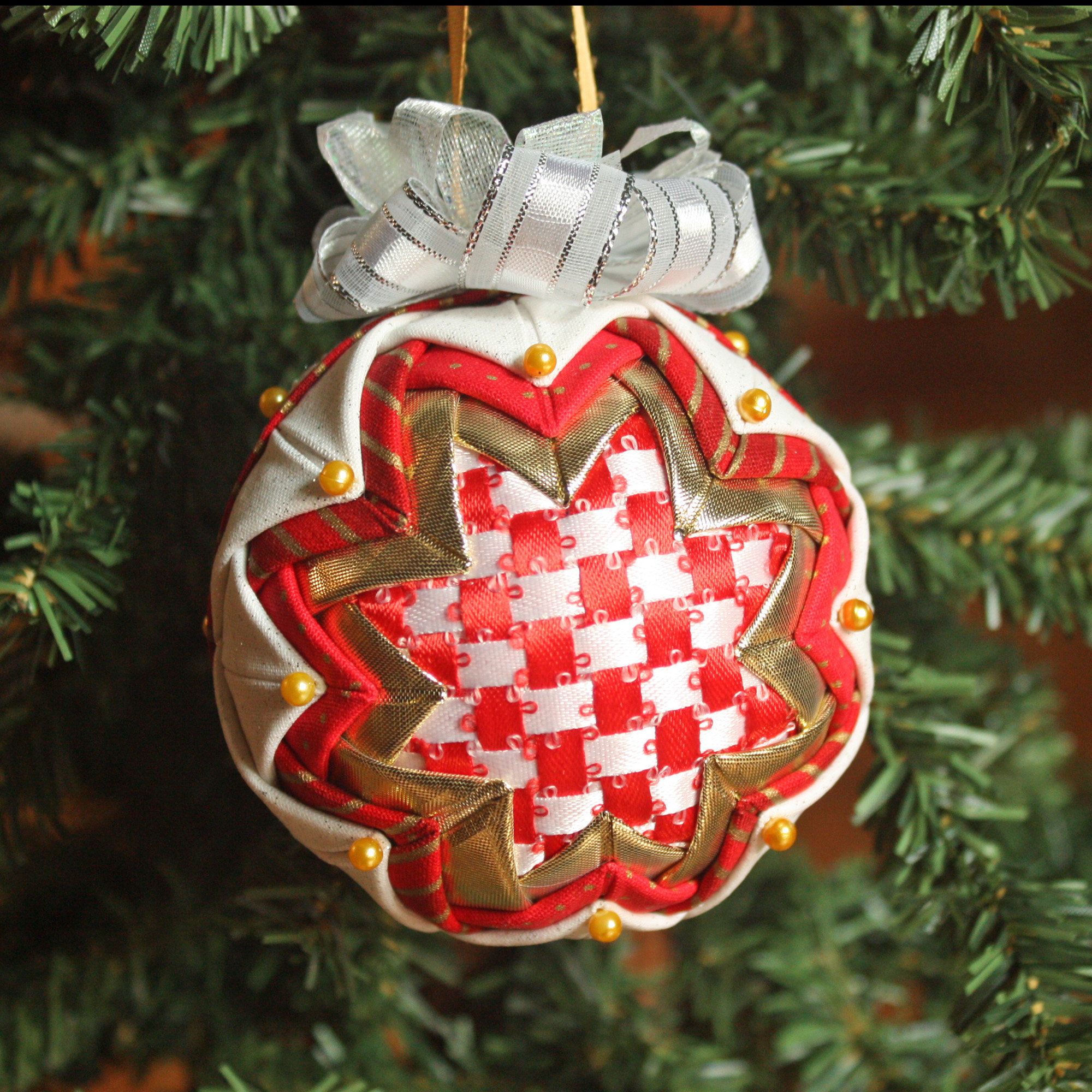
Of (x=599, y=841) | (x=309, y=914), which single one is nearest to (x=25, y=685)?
(x=309, y=914)

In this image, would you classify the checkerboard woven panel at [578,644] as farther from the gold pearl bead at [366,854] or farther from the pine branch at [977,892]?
the pine branch at [977,892]

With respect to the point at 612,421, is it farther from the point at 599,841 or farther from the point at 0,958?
the point at 0,958

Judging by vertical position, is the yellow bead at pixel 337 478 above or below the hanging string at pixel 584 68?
below

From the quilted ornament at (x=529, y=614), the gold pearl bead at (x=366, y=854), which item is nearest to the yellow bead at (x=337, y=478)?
the quilted ornament at (x=529, y=614)

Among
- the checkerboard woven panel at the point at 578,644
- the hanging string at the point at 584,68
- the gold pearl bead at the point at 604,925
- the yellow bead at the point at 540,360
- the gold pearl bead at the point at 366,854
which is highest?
the hanging string at the point at 584,68

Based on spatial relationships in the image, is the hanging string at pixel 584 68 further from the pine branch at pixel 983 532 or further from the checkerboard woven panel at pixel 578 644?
the pine branch at pixel 983 532

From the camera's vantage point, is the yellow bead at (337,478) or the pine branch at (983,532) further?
the pine branch at (983,532)

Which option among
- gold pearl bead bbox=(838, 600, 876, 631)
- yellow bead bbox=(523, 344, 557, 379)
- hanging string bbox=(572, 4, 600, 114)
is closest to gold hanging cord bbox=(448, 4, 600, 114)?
hanging string bbox=(572, 4, 600, 114)
